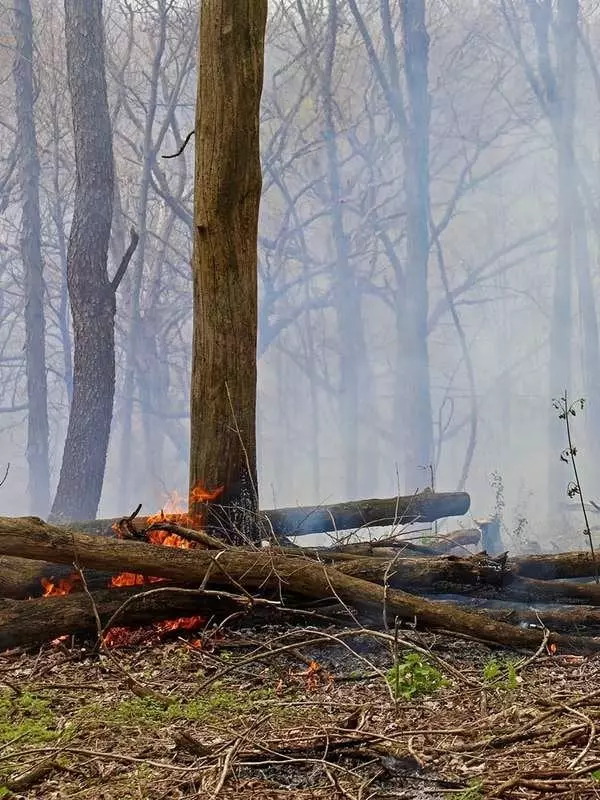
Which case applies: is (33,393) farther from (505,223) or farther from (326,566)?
(326,566)

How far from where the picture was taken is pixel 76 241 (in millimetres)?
11375

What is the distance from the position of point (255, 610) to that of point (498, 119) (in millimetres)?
20506

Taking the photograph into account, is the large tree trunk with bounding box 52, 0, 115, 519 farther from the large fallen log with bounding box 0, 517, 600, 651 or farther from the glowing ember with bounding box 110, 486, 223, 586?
the large fallen log with bounding box 0, 517, 600, 651

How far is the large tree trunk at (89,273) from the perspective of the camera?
1134cm

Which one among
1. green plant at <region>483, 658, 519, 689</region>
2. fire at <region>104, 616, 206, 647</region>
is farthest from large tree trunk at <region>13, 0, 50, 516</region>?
green plant at <region>483, 658, 519, 689</region>

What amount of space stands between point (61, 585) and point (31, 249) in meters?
15.5

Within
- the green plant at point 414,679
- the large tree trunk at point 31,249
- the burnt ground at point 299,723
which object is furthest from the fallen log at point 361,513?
the large tree trunk at point 31,249

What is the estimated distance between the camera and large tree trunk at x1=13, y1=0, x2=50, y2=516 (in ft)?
61.1

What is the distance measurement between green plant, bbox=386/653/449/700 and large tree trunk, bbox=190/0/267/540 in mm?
2475

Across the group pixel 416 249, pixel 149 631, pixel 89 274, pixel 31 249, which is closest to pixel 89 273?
pixel 89 274

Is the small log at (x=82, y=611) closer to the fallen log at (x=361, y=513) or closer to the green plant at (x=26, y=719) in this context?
the green plant at (x=26, y=719)

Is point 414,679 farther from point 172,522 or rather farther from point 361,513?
point 361,513

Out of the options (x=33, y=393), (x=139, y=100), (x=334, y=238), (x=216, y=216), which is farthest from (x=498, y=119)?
(x=216, y=216)

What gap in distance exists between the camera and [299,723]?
3234 millimetres
